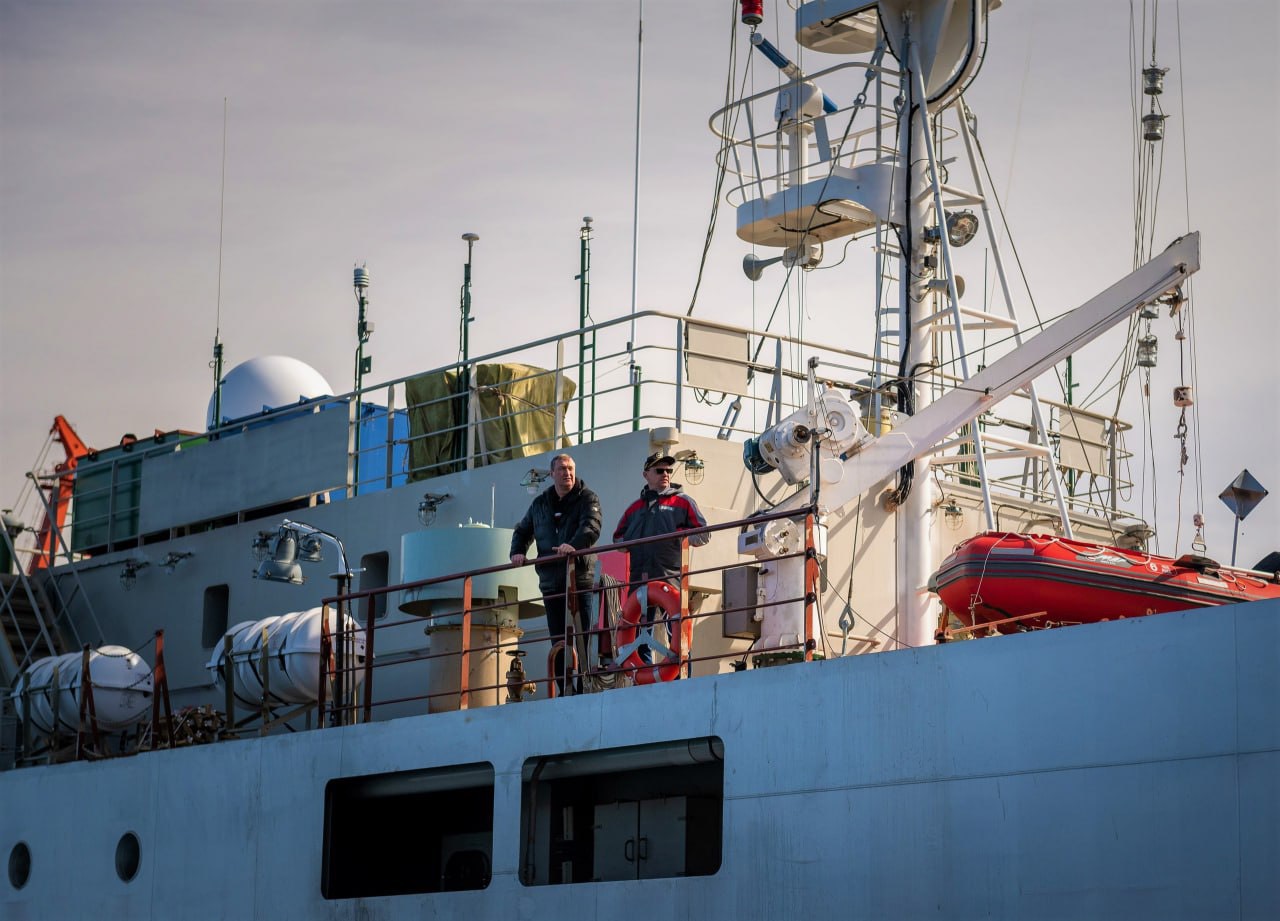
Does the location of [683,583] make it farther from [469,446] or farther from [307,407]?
[307,407]

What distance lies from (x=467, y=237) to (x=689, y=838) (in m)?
10.6

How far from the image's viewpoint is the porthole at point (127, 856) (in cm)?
1284

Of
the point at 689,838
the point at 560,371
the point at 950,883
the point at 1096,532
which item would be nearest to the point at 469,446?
the point at 560,371

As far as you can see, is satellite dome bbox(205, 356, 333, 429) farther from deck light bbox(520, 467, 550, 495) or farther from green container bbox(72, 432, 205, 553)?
deck light bbox(520, 467, 550, 495)

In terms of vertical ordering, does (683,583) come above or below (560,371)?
below

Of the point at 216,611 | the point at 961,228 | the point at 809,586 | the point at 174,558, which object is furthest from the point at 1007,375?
the point at 174,558

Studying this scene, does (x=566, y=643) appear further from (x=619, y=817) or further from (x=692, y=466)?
(x=692, y=466)

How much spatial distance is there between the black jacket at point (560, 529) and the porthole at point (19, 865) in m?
5.07

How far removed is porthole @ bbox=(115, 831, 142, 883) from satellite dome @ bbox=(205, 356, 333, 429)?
7.69m

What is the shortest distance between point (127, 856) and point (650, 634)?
4.70 meters

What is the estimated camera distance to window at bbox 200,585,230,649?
16.1 m

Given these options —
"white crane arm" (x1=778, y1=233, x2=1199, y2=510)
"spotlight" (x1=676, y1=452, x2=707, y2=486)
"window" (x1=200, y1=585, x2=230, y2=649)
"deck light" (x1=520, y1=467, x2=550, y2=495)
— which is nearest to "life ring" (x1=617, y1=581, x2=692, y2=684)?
"white crane arm" (x1=778, y1=233, x2=1199, y2=510)

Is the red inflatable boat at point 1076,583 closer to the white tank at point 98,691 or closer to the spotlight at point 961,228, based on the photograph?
the spotlight at point 961,228

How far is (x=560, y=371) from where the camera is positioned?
46.3ft
